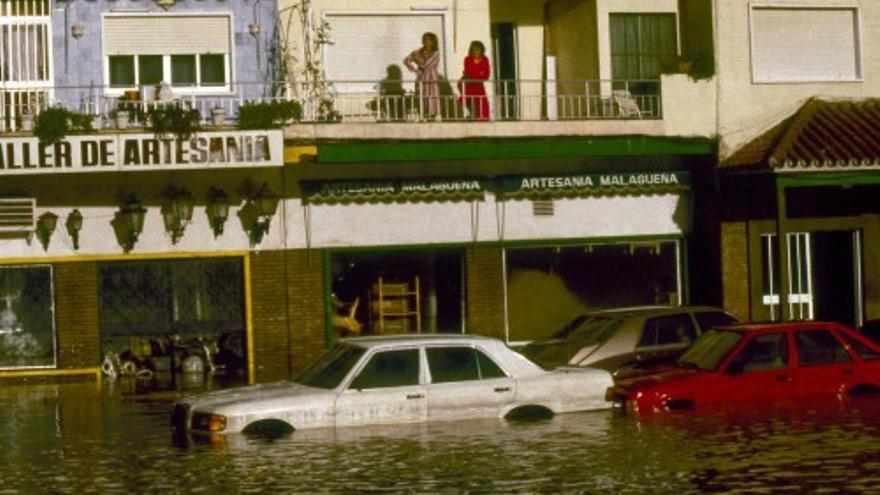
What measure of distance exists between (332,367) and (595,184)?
1263 centimetres

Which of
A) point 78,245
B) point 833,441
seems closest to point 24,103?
point 78,245

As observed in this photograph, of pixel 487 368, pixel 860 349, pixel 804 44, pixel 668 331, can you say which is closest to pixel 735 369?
pixel 860 349

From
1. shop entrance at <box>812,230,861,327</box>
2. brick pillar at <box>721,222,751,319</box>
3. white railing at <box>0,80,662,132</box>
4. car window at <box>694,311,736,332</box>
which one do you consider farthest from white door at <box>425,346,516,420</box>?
shop entrance at <box>812,230,861,327</box>

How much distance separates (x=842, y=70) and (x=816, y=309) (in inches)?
171

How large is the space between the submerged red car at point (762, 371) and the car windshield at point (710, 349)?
0.04 feet

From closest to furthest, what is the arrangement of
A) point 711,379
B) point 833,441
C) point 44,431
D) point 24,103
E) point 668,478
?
point 668,478 → point 833,441 → point 711,379 → point 44,431 → point 24,103

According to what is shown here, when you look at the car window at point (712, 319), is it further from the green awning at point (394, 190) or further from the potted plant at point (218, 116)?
the potted plant at point (218, 116)

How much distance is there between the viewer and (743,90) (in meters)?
32.3

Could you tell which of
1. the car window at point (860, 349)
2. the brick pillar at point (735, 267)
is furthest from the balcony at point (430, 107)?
the car window at point (860, 349)

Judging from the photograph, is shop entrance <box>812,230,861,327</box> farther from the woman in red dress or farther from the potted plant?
the potted plant

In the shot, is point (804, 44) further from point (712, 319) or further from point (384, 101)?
point (712, 319)

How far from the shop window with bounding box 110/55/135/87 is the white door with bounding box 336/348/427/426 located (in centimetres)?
1216

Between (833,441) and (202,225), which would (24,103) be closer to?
(202,225)

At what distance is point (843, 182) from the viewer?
30.8m
